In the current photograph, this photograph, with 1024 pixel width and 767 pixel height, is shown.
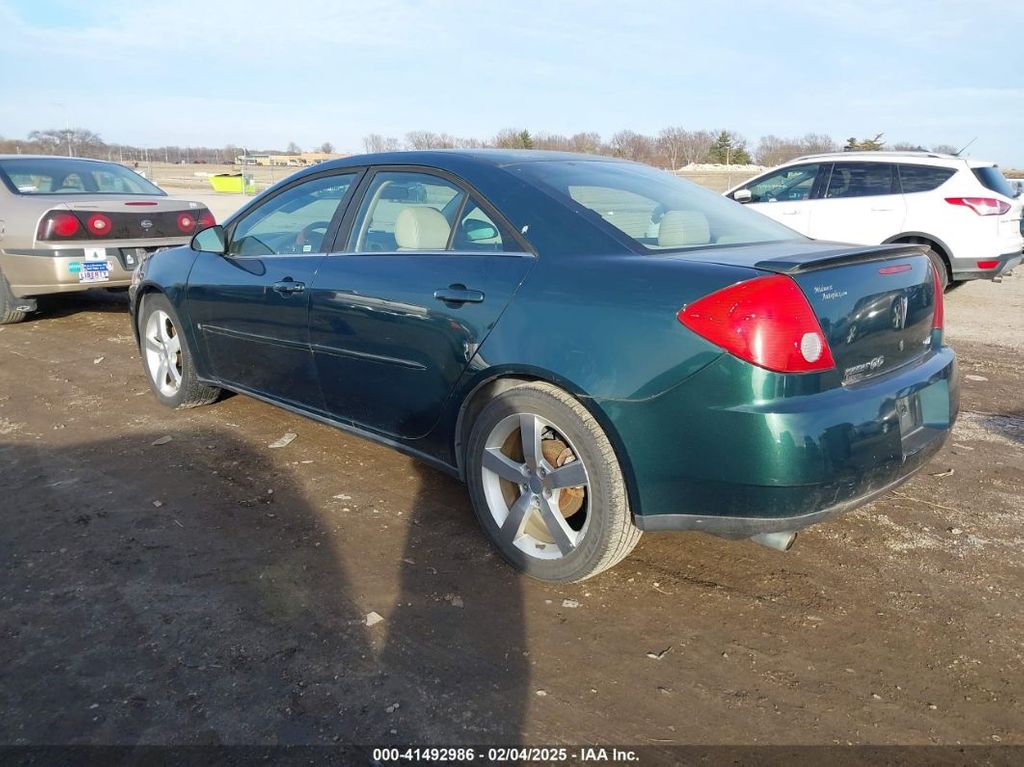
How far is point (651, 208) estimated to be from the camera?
10.8 ft

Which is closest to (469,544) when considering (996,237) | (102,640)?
(102,640)

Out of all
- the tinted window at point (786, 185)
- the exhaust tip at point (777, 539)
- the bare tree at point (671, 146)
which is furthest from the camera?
the bare tree at point (671, 146)

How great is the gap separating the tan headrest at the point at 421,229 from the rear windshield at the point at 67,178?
17.9 feet

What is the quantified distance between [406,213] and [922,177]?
23.8 feet

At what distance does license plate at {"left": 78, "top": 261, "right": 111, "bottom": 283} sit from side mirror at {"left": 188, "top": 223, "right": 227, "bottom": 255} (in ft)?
10.0

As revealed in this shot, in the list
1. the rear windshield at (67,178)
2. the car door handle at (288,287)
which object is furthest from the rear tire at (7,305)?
the car door handle at (288,287)

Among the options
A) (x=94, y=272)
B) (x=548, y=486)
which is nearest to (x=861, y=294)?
(x=548, y=486)

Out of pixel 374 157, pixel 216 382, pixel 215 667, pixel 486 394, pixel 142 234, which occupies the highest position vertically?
pixel 374 157

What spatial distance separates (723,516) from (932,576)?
111 centimetres

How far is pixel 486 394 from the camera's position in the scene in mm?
3068

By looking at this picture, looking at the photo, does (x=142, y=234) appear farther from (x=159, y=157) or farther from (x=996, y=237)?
(x=159, y=157)

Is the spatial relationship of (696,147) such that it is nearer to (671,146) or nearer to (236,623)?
(671,146)

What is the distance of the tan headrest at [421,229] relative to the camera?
131 inches

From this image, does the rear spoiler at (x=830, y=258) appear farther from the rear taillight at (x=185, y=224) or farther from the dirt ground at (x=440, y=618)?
the rear taillight at (x=185, y=224)
